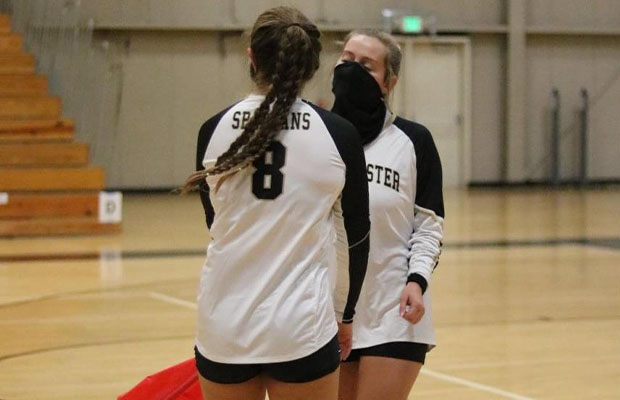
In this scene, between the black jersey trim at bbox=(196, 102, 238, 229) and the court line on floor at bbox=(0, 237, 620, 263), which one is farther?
the court line on floor at bbox=(0, 237, 620, 263)

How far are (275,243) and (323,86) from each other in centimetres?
1382

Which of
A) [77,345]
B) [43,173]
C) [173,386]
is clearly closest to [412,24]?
[43,173]

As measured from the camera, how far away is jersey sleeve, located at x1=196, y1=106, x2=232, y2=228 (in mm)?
2123

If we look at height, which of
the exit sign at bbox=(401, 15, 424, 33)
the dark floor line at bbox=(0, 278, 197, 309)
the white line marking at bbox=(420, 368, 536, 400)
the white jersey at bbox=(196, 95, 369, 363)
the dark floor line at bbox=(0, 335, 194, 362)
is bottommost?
the dark floor line at bbox=(0, 278, 197, 309)

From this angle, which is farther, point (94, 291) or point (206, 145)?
point (94, 291)

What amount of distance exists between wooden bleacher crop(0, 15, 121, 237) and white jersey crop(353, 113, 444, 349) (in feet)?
28.8

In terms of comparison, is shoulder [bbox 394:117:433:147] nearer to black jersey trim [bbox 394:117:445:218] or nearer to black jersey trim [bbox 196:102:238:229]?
black jersey trim [bbox 394:117:445:218]

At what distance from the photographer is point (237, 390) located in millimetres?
2076

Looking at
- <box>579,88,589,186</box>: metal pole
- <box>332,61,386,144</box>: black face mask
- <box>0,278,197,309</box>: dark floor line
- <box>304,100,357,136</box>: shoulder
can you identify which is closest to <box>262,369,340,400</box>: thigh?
<box>304,100,357,136</box>: shoulder

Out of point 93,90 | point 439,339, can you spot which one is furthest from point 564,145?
point 439,339

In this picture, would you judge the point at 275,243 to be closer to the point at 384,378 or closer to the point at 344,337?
the point at 344,337

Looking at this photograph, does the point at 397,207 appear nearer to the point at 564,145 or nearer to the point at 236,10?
the point at 236,10

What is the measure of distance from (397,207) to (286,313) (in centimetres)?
77

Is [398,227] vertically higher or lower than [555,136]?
higher
